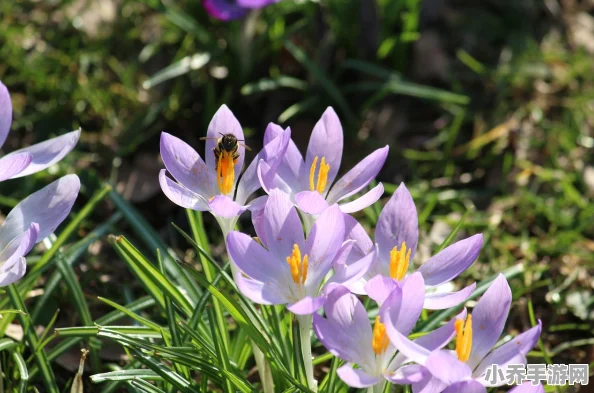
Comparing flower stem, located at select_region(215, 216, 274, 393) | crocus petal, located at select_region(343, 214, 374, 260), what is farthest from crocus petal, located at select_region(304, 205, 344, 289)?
flower stem, located at select_region(215, 216, 274, 393)

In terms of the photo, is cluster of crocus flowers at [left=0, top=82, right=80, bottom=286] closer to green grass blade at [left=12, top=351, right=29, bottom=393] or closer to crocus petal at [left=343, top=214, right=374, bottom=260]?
green grass blade at [left=12, top=351, right=29, bottom=393]

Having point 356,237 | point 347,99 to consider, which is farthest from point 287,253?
point 347,99

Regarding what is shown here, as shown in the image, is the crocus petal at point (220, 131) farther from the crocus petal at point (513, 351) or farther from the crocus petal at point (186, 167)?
the crocus petal at point (513, 351)

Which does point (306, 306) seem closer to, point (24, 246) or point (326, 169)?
point (326, 169)

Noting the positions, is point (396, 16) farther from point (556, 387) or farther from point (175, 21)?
point (556, 387)

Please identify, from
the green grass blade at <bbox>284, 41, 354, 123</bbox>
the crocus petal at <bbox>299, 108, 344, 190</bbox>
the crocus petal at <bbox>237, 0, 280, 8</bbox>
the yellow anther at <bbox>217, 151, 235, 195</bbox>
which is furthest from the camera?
the green grass blade at <bbox>284, 41, 354, 123</bbox>
